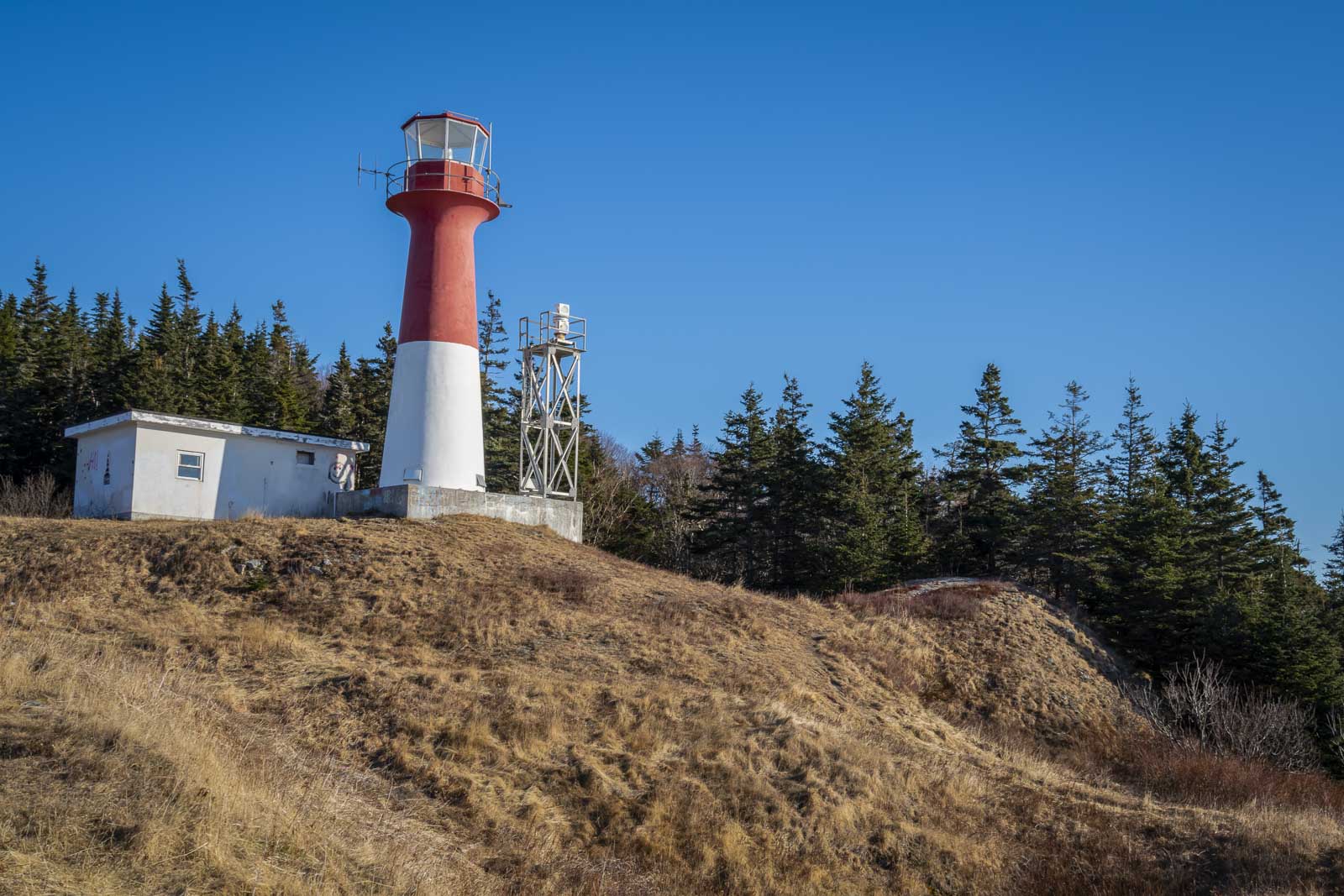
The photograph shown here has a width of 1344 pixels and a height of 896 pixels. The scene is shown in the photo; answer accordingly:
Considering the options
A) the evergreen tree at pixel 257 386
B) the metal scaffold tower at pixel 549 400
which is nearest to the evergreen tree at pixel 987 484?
the metal scaffold tower at pixel 549 400

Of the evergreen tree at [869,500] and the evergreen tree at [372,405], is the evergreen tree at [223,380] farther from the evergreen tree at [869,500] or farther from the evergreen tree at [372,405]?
the evergreen tree at [869,500]

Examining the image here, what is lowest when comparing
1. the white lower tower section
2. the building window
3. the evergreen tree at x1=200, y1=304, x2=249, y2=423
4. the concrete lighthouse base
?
the concrete lighthouse base

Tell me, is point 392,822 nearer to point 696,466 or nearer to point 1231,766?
Answer: point 1231,766

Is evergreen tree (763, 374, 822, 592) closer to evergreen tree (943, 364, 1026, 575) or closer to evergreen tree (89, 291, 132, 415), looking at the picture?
evergreen tree (943, 364, 1026, 575)

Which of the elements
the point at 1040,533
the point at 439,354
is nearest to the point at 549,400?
the point at 439,354

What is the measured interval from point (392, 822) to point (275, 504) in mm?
22292

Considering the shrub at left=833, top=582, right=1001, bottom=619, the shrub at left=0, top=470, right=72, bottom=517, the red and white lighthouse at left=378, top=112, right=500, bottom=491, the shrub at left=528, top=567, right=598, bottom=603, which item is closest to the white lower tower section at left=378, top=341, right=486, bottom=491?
the red and white lighthouse at left=378, top=112, right=500, bottom=491

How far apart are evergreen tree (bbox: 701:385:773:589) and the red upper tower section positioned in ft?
65.5

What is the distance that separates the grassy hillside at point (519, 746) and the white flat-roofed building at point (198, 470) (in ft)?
9.24

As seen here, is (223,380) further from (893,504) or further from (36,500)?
(893,504)

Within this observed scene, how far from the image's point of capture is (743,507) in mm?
50062

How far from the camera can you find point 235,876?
833 cm

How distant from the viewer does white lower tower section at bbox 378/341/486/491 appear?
31094 millimetres

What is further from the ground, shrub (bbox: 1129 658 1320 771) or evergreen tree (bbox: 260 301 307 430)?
evergreen tree (bbox: 260 301 307 430)
